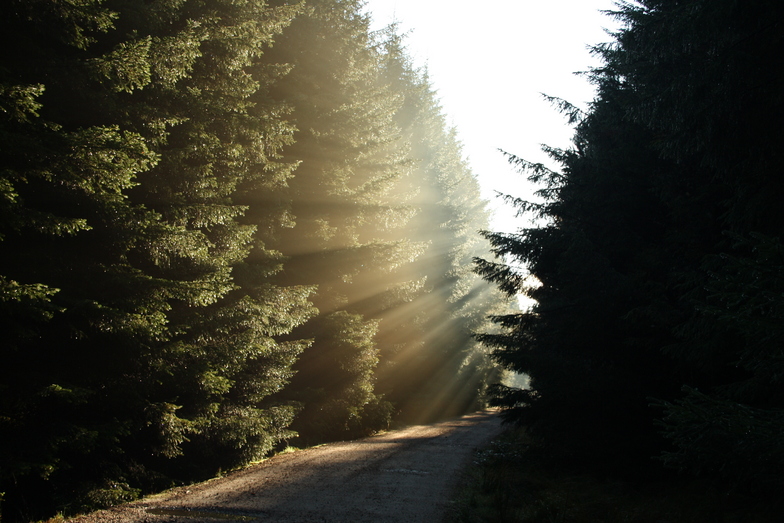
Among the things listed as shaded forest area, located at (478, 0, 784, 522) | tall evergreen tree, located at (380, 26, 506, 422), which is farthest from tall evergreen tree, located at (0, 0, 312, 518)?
tall evergreen tree, located at (380, 26, 506, 422)

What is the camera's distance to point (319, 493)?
7.38 meters

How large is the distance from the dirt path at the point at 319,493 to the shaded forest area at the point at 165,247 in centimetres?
63

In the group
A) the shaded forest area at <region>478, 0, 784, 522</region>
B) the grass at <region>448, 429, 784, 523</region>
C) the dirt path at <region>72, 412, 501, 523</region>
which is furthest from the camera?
the grass at <region>448, 429, 784, 523</region>

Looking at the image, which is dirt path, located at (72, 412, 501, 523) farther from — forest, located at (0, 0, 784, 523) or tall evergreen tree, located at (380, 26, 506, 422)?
tall evergreen tree, located at (380, 26, 506, 422)

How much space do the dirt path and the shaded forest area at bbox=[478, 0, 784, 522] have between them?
2274 millimetres

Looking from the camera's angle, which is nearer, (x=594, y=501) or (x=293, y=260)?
(x=594, y=501)

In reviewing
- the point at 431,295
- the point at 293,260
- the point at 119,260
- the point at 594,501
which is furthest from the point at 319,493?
the point at 431,295

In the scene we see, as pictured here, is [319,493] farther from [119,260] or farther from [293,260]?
[293,260]

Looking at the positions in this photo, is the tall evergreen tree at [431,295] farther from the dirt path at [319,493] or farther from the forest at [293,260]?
the dirt path at [319,493]

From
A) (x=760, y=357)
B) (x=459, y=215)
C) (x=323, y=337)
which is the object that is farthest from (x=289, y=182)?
(x=459, y=215)

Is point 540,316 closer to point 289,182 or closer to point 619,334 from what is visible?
point 619,334

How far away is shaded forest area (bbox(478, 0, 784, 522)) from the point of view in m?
4.06

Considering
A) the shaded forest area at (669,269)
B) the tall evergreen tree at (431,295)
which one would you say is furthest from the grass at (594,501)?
the tall evergreen tree at (431,295)

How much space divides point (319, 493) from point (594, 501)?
15.5ft
